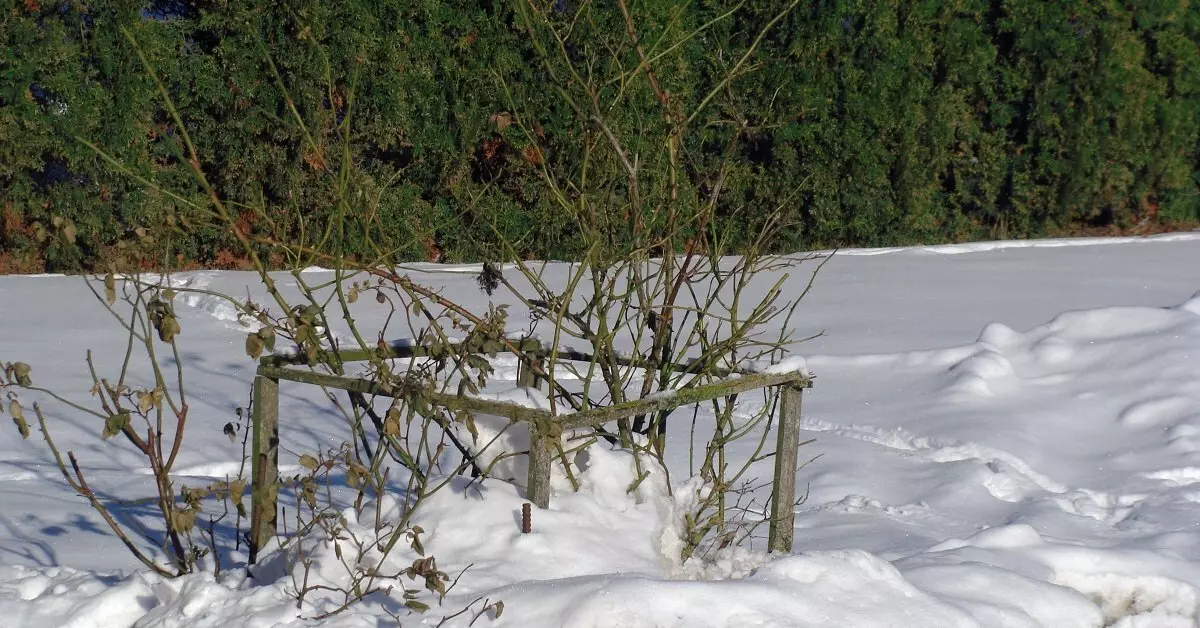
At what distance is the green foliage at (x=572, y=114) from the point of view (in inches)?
297

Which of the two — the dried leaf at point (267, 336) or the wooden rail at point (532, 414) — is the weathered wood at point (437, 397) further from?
the dried leaf at point (267, 336)

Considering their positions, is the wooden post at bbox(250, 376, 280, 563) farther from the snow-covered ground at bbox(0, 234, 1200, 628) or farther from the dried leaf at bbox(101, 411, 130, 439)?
the dried leaf at bbox(101, 411, 130, 439)

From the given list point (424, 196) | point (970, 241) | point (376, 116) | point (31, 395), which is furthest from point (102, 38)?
point (970, 241)

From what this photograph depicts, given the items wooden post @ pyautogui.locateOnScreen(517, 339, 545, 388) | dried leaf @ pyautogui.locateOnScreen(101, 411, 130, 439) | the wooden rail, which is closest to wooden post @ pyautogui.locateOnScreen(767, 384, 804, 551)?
the wooden rail

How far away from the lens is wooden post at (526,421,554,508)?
254 cm

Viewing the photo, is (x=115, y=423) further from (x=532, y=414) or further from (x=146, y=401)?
(x=532, y=414)

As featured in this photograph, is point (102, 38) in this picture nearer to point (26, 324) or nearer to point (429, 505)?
point (26, 324)

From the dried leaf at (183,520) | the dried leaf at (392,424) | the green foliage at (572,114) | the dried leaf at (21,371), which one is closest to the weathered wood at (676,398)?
the dried leaf at (392,424)

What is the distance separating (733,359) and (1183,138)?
35.2ft

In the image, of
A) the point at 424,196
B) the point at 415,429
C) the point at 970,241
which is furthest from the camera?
the point at 970,241

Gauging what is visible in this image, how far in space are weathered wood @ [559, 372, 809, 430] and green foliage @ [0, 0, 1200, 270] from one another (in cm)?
269

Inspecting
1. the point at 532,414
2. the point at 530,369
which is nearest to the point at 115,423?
the point at 532,414

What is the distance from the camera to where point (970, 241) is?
11.3 metres

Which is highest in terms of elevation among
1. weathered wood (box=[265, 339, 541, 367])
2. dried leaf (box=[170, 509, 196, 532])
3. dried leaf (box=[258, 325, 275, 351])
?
dried leaf (box=[258, 325, 275, 351])
